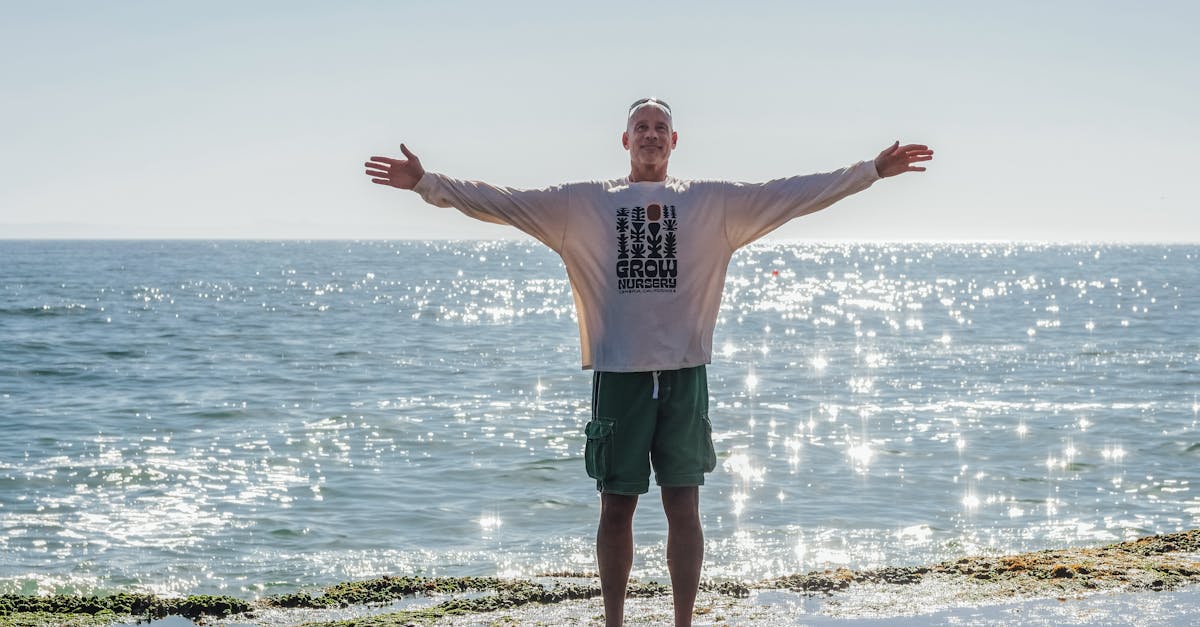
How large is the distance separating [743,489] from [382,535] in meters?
3.69

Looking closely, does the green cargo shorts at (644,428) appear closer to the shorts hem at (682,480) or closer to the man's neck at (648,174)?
the shorts hem at (682,480)

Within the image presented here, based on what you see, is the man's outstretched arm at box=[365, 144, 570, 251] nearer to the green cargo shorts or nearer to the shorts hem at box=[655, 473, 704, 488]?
the green cargo shorts

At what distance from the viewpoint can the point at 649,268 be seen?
4656 mm

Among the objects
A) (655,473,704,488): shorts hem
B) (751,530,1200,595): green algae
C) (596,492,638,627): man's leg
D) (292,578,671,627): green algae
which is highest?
(655,473,704,488): shorts hem

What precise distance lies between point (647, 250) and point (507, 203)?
1.98ft

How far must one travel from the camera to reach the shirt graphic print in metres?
4.65

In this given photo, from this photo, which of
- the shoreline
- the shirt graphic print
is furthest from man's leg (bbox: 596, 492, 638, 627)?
the shirt graphic print

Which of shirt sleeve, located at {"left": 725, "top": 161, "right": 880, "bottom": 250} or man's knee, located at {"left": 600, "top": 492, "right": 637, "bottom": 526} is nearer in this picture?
shirt sleeve, located at {"left": 725, "top": 161, "right": 880, "bottom": 250}

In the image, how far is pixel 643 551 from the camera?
859cm

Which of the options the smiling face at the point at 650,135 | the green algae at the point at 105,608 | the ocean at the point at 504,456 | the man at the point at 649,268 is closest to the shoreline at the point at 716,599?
the green algae at the point at 105,608

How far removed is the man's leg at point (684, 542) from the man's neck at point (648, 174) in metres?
1.31

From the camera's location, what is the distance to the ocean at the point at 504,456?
9008mm

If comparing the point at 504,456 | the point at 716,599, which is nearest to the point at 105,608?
the point at 716,599

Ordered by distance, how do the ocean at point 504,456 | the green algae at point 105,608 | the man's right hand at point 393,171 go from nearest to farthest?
the man's right hand at point 393,171
the green algae at point 105,608
the ocean at point 504,456
